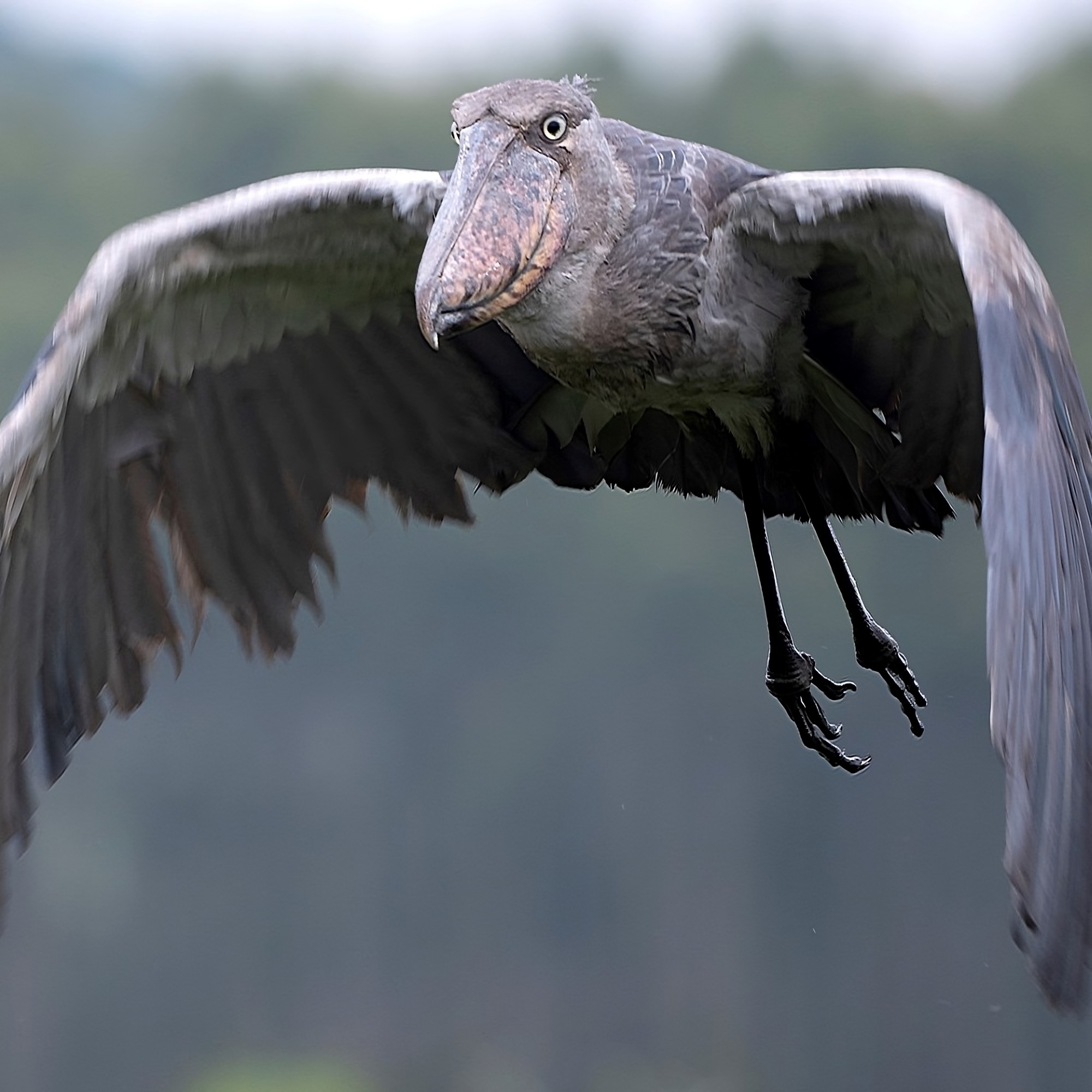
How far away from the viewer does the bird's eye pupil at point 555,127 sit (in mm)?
3506

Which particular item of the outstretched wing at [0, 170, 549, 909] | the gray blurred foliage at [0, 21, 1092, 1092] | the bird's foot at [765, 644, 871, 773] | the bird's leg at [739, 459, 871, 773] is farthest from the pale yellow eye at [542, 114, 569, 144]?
the gray blurred foliage at [0, 21, 1092, 1092]

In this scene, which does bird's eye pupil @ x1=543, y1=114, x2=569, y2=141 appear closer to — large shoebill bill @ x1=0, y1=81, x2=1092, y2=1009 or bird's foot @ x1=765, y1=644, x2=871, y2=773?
large shoebill bill @ x1=0, y1=81, x2=1092, y2=1009

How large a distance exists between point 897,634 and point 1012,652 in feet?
37.2

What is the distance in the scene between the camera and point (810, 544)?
13023mm

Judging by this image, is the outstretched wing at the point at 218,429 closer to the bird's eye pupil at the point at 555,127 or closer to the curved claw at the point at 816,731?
the bird's eye pupil at the point at 555,127

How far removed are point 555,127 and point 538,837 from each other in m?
12.3

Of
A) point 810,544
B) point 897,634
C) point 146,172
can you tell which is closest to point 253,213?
point 810,544

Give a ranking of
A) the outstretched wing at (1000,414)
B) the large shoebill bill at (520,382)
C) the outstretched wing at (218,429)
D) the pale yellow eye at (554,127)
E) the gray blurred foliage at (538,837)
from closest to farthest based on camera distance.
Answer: the outstretched wing at (1000,414) < the large shoebill bill at (520,382) < the pale yellow eye at (554,127) < the outstretched wing at (218,429) < the gray blurred foliage at (538,837)

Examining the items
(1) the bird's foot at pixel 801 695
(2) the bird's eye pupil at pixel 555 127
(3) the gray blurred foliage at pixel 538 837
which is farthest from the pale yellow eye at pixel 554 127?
(3) the gray blurred foliage at pixel 538 837

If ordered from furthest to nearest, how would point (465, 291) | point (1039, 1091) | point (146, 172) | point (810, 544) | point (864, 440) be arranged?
point (146, 172), point (1039, 1091), point (810, 544), point (864, 440), point (465, 291)

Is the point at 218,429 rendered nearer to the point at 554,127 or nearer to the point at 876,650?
the point at 554,127

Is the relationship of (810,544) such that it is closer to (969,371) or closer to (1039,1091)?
(1039,1091)

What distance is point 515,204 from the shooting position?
342cm

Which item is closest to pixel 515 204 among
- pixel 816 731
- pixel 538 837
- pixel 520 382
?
pixel 520 382
